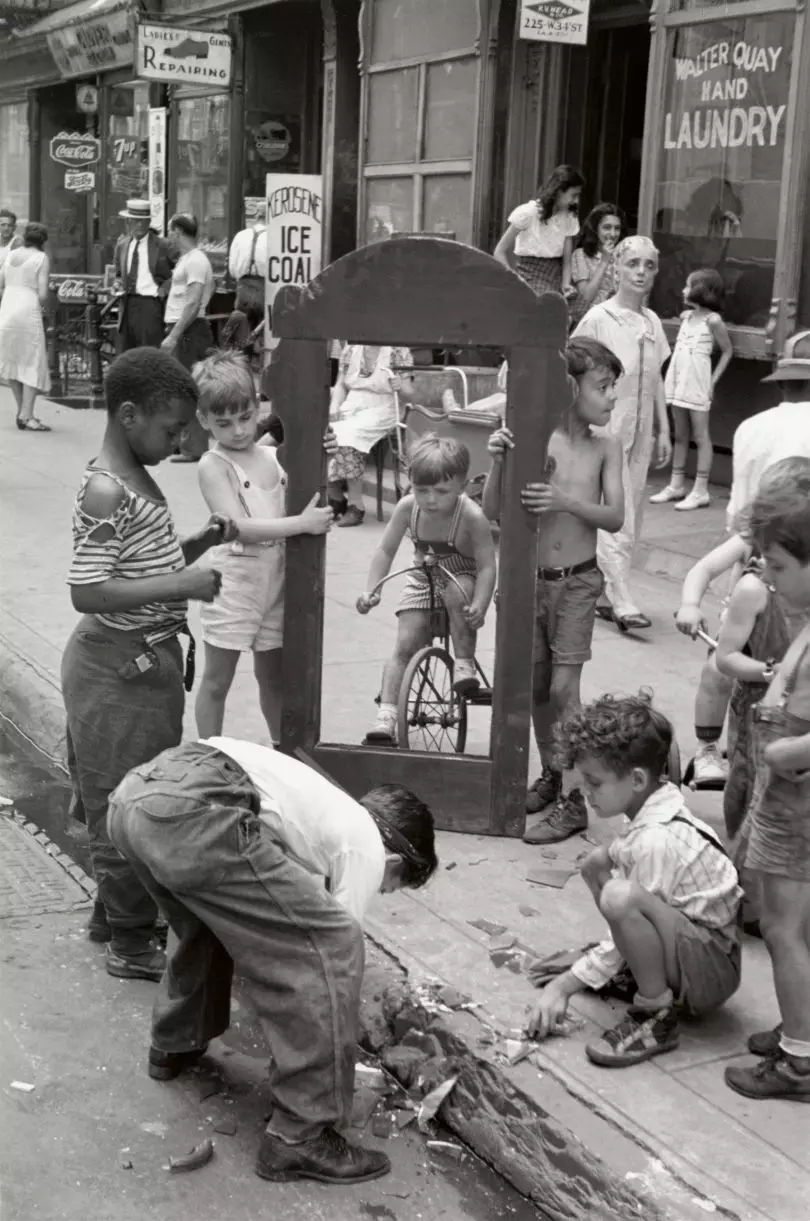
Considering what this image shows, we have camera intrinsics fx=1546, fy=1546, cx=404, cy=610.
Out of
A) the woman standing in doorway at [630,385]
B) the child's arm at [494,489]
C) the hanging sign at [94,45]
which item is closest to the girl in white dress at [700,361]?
the woman standing in doorway at [630,385]

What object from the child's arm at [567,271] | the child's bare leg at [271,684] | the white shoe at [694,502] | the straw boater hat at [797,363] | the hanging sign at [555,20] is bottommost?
the child's bare leg at [271,684]

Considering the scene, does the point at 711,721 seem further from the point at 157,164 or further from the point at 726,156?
the point at 157,164

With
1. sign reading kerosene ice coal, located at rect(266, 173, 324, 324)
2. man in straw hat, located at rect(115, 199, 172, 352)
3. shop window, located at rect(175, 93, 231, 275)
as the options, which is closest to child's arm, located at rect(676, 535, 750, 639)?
sign reading kerosene ice coal, located at rect(266, 173, 324, 324)

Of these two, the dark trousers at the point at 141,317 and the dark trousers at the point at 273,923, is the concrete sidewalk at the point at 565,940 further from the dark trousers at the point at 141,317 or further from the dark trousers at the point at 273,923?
the dark trousers at the point at 141,317

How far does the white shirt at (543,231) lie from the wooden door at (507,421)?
18.3 feet

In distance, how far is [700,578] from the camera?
4703 mm

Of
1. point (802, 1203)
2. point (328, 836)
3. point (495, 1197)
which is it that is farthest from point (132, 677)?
point (802, 1203)

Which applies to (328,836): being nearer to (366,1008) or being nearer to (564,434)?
(366,1008)

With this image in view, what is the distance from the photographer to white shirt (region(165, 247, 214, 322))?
43.4ft

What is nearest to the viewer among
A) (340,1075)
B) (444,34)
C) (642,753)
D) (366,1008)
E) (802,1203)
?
(802,1203)

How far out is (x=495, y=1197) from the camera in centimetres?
344

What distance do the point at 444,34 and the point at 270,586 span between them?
354 inches

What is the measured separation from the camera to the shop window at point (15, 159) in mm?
26547

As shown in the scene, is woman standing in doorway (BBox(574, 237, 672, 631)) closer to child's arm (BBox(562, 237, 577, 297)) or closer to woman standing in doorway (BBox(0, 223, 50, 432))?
child's arm (BBox(562, 237, 577, 297))
